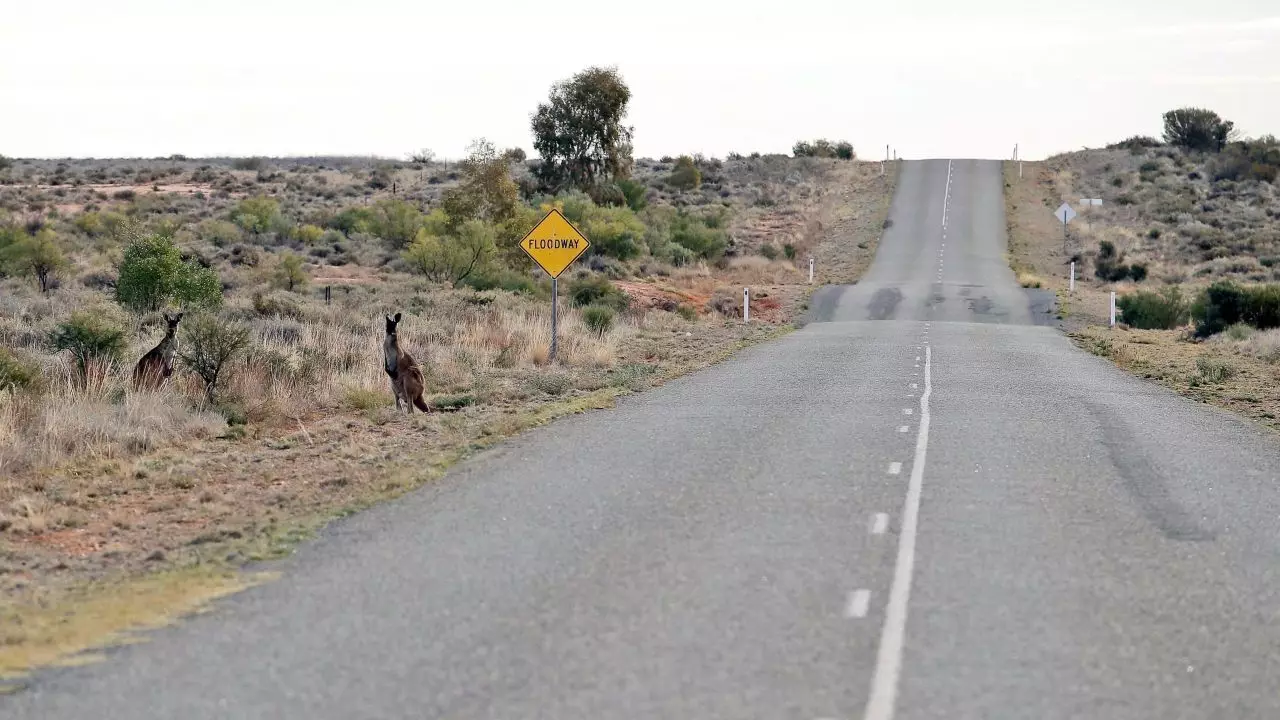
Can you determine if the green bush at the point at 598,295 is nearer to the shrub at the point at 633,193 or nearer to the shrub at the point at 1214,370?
the shrub at the point at 1214,370

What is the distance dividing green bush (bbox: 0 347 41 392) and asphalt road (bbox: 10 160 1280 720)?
6048 mm

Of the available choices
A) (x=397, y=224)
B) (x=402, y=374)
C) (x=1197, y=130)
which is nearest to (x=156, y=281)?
(x=402, y=374)

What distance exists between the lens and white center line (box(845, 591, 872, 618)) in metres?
7.70

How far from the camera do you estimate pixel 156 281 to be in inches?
1117

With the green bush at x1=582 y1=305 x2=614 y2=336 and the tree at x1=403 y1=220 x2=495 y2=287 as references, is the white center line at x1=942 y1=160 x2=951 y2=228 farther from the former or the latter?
the green bush at x1=582 y1=305 x2=614 y2=336

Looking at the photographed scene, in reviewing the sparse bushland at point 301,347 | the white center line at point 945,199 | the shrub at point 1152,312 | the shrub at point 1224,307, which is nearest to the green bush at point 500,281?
the sparse bushland at point 301,347

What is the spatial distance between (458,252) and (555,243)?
14422 mm

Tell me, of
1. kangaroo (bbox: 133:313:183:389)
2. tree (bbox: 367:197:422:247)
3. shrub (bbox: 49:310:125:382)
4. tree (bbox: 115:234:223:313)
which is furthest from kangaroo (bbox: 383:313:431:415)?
tree (bbox: 367:197:422:247)

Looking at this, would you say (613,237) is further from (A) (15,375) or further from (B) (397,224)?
(A) (15,375)

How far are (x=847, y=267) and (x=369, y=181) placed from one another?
41963 mm

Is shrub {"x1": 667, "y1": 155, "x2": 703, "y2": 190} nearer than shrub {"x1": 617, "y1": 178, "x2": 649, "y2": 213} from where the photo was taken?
No

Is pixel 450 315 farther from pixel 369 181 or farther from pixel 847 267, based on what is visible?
pixel 369 181

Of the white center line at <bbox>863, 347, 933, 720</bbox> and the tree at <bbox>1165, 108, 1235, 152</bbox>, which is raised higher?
the tree at <bbox>1165, 108, 1235, 152</bbox>

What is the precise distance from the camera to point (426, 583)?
8.53 metres
